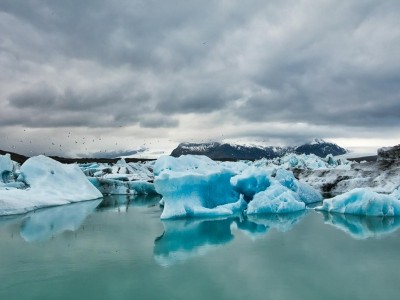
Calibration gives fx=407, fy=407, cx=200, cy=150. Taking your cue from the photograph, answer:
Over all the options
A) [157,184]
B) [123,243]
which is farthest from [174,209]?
[123,243]

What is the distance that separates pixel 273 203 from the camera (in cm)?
1124

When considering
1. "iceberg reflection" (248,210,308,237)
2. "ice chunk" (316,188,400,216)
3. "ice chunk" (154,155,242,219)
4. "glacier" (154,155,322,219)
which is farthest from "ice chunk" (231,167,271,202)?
"ice chunk" (316,188,400,216)

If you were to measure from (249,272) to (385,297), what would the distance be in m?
1.57

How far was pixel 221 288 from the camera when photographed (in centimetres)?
449

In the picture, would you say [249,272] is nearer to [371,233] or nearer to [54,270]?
[54,270]

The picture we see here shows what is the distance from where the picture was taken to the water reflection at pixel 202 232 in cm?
632

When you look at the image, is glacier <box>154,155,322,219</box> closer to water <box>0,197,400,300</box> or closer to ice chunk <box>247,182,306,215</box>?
ice chunk <box>247,182,306,215</box>

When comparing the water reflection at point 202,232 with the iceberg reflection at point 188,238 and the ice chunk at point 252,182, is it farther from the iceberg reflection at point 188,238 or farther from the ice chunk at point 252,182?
the ice chunk at point 252,182

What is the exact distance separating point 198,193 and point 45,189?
19.1 ft

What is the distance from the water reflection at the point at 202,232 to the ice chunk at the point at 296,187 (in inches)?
101

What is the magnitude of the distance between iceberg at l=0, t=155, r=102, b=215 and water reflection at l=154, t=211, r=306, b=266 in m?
4.50

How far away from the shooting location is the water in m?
4.41

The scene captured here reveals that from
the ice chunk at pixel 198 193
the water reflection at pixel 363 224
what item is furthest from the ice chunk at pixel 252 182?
the water reflection at pixel 363 224

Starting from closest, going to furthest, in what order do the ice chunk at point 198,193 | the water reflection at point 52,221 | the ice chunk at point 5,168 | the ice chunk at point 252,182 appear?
the water reflection at point 52,221
the ice chunk at point 198,193
the ice chunk at point 252,182
the ice chunk at point 5,168
